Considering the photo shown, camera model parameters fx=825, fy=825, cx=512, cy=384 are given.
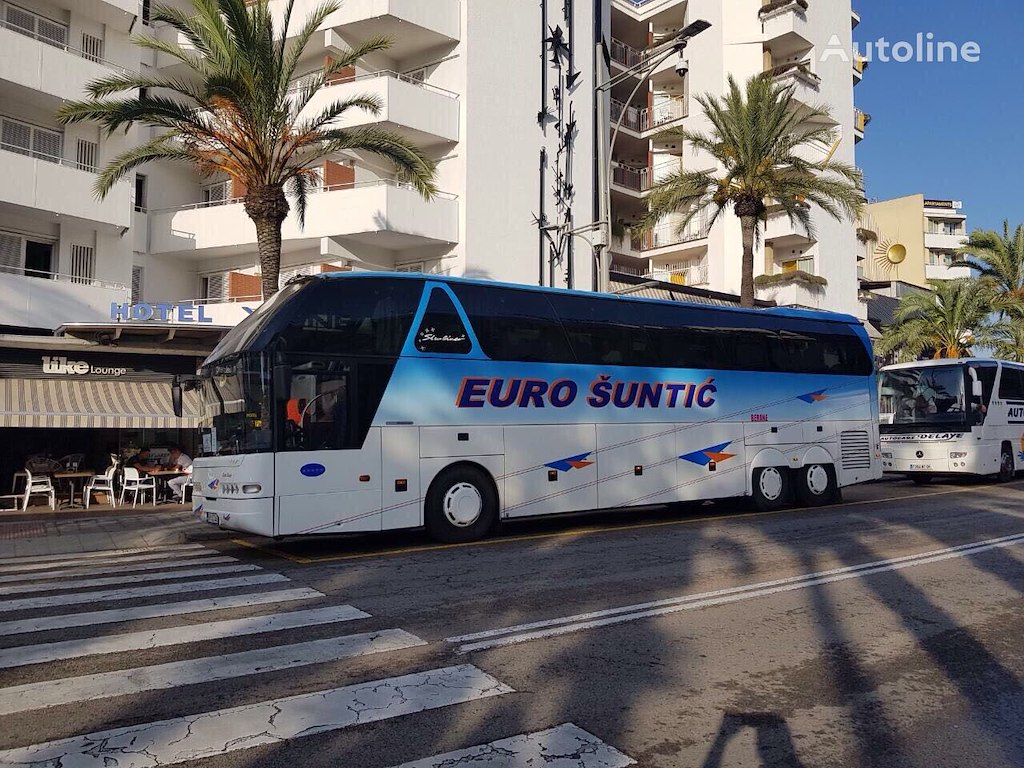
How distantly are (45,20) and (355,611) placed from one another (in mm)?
22713

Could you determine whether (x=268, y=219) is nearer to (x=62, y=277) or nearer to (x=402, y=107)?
(x=62, y=277)

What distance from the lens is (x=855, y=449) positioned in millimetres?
16797

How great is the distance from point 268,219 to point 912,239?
211 feet

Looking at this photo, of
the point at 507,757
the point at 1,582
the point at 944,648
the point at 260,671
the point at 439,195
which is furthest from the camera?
the point at 439,195

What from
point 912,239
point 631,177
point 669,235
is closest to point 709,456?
point 669,235

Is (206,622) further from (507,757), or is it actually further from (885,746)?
(885,746)

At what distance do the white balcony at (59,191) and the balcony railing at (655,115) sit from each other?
87.4 ft

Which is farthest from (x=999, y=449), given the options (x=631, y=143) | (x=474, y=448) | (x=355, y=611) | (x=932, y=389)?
(x=631, y=143)

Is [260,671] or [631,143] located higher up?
[631,143]

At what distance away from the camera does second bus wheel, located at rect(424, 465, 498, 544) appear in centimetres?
1138

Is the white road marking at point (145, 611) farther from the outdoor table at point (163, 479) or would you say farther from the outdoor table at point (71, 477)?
the outdoor table at point (163, 479)

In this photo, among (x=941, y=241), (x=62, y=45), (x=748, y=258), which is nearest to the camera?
(x=62, y=45)

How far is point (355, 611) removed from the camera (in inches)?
286

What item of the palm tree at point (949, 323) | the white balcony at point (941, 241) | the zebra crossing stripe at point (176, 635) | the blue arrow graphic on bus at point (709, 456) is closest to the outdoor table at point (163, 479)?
the blue arrow graphic on bus at point (709, 456)
